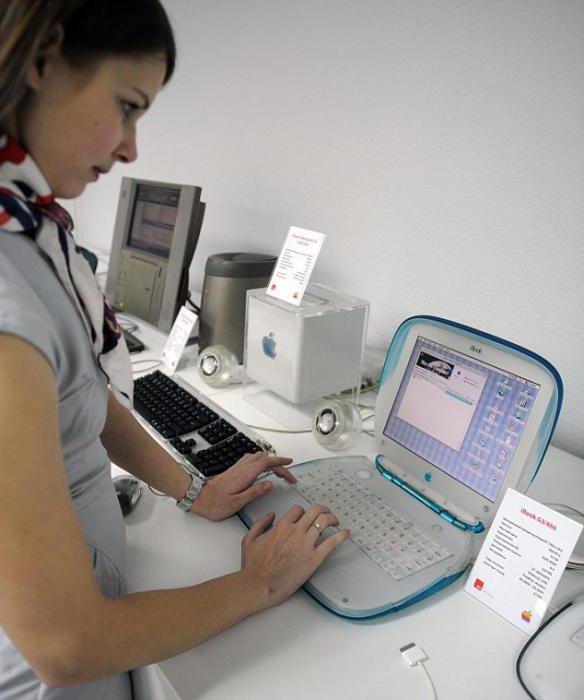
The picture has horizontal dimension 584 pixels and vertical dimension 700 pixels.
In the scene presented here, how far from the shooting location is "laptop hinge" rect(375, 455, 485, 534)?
0.75m

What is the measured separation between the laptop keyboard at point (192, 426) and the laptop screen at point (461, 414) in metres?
0.27

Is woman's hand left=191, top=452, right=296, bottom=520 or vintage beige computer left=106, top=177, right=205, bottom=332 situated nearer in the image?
woman's hand left=191, top=452, right=296, bottom=520

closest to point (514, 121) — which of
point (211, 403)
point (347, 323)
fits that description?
point (347, 323)

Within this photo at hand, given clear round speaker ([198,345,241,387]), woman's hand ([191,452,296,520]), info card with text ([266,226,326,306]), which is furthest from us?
clear round speaker ([198,345,241,387])

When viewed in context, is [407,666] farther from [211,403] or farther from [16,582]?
[211,403]

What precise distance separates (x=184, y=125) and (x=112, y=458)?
1.45 m

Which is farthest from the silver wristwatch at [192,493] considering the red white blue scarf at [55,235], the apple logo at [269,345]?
the apple logo at [269,345]

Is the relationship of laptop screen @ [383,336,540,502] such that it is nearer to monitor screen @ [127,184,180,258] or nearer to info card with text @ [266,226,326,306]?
info card with text @ [266,226,326,306]

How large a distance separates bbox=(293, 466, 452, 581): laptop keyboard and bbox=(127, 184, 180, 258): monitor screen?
93 cm

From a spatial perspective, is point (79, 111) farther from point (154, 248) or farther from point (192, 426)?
point (154, 248)

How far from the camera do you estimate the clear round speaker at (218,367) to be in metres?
1.23

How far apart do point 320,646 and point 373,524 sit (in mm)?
206

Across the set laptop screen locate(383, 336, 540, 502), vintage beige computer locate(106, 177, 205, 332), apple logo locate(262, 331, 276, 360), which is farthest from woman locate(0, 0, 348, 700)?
vintage beige computer locate(106, 177, 205, 332)

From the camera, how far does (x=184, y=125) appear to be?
1.90 meters
